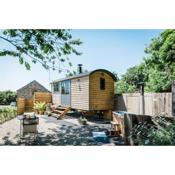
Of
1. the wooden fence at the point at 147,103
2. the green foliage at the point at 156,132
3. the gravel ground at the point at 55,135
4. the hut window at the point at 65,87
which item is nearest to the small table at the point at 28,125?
the gravel ground at the point at 55,135

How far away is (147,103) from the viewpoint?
941 centimetres

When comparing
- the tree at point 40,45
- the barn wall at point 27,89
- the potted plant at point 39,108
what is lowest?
the potted plant at point 39,108

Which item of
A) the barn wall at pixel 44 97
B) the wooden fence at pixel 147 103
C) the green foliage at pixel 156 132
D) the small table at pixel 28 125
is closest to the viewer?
the green foliage at pixel 156 132

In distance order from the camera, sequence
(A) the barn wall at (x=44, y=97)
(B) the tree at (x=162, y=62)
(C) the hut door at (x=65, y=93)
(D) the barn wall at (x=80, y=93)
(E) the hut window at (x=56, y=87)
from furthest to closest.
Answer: (E) the hut window at (x=56, y=87) → (A) the barn wall at (x=44, y=97) → (C) the hut door at (x=65, y=93) → (D) the barn wall at (x=80, y=93) → (B) the tree at (x=162, y=62)

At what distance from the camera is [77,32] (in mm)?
7344

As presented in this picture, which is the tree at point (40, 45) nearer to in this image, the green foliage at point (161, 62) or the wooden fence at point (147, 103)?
the wooden fence at point (147, 103)

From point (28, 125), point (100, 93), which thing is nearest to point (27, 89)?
point (100, 93)

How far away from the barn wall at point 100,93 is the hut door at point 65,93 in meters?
2.15

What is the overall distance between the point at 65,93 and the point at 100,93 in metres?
2.91

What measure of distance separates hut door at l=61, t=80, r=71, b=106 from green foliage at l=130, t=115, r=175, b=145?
7055 millimetres

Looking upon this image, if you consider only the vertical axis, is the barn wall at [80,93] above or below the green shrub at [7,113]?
above

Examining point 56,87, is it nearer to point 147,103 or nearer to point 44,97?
point 44,97

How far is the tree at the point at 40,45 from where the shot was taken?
7223 mm
